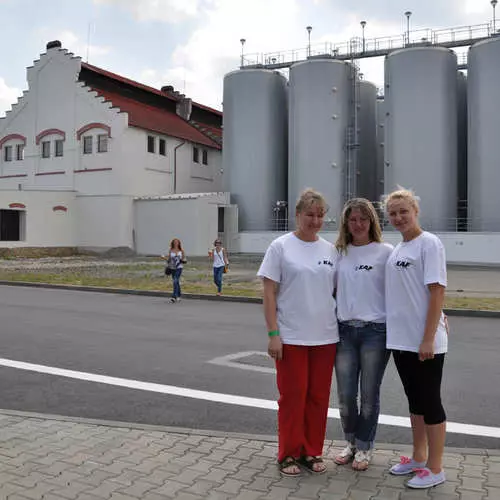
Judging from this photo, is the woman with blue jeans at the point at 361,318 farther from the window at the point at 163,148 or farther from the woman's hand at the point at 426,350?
the window at the point at 163,148

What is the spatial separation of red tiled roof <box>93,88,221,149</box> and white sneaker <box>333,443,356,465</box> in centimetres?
3719

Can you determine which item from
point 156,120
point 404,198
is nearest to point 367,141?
point 156,120

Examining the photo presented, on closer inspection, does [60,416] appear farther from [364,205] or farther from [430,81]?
[430,81]

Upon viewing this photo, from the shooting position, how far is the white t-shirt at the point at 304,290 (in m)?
3.93

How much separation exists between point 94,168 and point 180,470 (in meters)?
38.0

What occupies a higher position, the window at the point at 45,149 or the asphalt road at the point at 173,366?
the window at the point at 45,149

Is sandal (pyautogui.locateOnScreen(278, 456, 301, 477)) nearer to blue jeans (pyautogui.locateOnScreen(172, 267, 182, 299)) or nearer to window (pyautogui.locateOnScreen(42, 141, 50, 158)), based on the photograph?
blue jeans (pyautogui.locateOnScreen(172, 267, 182, 299))

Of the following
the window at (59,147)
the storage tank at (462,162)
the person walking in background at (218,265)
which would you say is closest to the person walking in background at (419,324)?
the person walking in background at (218,265)

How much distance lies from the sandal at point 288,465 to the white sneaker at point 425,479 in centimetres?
70

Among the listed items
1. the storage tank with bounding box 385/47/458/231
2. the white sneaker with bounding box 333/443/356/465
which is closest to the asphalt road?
the white sneaker with bounding box 333/443/356/465

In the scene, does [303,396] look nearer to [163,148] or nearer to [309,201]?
[309,201]

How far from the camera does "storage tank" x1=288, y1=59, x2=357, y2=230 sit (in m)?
36.2

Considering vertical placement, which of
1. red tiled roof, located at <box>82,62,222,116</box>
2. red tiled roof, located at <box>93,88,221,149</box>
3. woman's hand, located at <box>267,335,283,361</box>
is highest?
red tiled roof, located at <box>82,62,222,116</box>

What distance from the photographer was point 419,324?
368 cm
